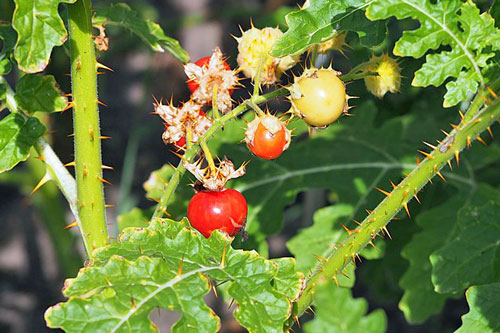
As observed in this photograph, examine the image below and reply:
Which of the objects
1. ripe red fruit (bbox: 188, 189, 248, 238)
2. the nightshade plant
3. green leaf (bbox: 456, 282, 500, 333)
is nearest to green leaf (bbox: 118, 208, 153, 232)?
the nightshade plant

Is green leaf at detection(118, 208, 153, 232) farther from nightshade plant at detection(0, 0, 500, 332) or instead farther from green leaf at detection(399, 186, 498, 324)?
green leaf at detection(399, 186, 498, 324)

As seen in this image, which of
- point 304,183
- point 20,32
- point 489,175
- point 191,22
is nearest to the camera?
point 20,32

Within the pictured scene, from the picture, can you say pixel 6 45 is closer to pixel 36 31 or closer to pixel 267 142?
pixel 36 31

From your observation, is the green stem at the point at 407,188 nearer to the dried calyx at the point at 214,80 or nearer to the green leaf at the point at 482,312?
the green leaf at the point at 482,312

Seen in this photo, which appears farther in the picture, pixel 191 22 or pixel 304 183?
pixel 191 22

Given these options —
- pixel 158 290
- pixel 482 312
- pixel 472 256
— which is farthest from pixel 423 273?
pixel 158 290

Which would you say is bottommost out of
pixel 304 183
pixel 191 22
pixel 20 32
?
pixel 191 22

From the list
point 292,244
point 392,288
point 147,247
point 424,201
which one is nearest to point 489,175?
point 424,201

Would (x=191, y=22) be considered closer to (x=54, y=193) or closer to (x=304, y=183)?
(x=54, y=193)

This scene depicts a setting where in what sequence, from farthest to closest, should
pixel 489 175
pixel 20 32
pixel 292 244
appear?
pixel 489 175 → pixel 292 244 → pixel 20 32
